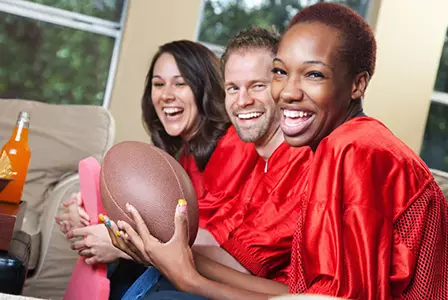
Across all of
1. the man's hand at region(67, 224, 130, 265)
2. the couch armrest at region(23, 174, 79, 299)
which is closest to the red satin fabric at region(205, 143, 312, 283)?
the man's hand at region(67, 224, 130, 265)

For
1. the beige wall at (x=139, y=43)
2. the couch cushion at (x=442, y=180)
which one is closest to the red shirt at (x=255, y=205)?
the couch cushion at (x=442, y=180)

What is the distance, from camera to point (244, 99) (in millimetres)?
2035

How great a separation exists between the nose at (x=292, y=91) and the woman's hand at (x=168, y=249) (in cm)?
38

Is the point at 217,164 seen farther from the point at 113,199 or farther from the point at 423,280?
the point at 423,280

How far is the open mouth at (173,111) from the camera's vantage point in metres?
2.50

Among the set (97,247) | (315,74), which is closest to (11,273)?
(97,247)

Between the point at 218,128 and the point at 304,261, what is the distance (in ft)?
4.06

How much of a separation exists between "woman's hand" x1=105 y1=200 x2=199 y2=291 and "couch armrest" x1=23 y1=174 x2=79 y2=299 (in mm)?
1441

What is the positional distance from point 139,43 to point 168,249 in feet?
9.95

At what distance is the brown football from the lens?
5.34 feet

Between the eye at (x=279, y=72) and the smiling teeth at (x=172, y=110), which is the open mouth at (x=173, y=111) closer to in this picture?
the smiling teeth at (x=172, y=110)

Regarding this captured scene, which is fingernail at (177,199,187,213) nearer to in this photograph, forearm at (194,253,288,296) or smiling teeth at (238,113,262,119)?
forearm at (194,253,288,296)

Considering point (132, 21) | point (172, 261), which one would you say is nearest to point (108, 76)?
point (132, 21)

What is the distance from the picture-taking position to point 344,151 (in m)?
1.20
